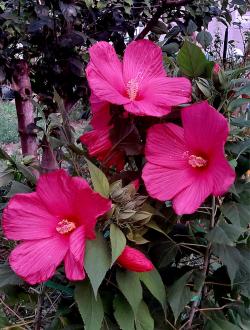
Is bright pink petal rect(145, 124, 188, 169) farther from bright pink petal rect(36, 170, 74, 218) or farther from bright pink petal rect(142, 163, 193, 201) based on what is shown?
bright pink petal rect(36, 170, 74, 218)

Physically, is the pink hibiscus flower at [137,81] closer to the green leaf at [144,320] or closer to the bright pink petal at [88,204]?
the bright pink petal at [88,204]

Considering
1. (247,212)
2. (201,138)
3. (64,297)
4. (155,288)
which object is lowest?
(64,297)

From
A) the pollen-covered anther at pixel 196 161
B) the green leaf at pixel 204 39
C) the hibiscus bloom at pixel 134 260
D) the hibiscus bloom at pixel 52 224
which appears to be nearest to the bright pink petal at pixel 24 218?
the hibiscus bloom at pixel 52 224

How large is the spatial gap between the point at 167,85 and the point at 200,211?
218mm

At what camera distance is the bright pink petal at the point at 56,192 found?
743mm

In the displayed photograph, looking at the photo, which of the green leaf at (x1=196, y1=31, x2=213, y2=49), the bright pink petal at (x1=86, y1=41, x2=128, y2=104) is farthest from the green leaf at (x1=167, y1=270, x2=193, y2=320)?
the green leaf at (x1=196, y1=31, x2=213, y2=49)

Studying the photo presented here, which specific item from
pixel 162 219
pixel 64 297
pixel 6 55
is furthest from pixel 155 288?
pixel 6 55

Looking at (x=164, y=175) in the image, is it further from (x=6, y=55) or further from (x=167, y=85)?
(x=6, y=55)

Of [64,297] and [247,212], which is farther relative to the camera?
[64,297]

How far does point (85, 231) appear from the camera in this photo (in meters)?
0.73

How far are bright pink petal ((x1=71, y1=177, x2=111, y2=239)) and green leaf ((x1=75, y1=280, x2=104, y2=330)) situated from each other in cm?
10

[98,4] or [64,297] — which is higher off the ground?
[98,4]

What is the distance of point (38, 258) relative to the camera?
74cm

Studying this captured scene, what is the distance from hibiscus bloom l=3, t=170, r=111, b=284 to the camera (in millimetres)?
723
